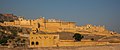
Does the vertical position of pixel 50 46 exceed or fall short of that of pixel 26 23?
it falls short

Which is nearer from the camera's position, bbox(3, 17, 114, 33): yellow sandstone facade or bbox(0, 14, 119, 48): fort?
bbox(0, 14, 119, 48): fort

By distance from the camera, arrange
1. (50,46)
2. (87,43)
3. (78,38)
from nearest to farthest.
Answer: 1. (50,46)
2. (87,43)
3. (78,38)

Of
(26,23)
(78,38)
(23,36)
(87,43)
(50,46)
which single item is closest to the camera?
(50,46)

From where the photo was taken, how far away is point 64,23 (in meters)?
70.3

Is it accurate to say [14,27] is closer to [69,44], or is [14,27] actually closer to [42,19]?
[42,19]

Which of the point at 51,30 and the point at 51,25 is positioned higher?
the point at 51,25

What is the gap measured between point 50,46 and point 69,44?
346 centimetres

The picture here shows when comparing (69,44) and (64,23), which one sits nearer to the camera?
(69,44)

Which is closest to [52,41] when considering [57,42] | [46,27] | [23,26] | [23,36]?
[57,42]

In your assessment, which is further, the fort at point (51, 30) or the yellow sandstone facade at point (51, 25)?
the yellow sandstone facade at point (51, 25)

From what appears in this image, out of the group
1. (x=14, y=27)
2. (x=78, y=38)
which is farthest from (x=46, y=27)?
(x=78, y=38)

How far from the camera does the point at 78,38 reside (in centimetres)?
4928

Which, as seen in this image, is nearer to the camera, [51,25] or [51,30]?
[51,30]

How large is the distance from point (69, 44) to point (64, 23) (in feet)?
94.6
